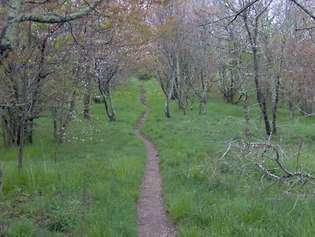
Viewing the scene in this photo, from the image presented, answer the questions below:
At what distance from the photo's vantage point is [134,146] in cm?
1725

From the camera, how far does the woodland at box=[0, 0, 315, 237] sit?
6.86 meters

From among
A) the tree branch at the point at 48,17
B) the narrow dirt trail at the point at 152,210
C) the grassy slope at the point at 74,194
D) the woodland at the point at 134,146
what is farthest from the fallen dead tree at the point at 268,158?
the tree branch at the point at 48,17

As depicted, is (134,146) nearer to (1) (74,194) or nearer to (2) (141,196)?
(2) (141,196)

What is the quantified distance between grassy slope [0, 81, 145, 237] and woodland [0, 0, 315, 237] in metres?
0.03

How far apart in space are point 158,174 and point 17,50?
4877mm

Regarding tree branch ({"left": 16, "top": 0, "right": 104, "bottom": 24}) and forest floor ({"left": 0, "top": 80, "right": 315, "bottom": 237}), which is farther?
forest floor ({"left": 0, "top": 80, "right": 315, "bottom": 237})

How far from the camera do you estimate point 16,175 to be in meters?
10.6

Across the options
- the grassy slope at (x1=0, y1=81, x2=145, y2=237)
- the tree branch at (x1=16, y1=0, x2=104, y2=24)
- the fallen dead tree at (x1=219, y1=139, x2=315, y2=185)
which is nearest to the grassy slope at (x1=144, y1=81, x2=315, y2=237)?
the fallen dead tree at (x1=219, y1=139, x2=315, y2=185)

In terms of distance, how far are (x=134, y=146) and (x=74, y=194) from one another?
811 cm

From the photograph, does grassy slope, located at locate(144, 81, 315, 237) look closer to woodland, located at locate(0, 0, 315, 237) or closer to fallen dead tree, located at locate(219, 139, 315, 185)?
woodland, located at locate(0, 0, 315, 237)

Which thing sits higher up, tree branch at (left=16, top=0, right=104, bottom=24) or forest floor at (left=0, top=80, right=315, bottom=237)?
tree branch at (left=16, top=0, right=104, bottom=24)

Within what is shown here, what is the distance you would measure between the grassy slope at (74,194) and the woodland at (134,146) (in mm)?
30

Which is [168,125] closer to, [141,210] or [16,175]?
[16,175]

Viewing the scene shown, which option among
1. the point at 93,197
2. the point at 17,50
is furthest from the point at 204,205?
the point at 17,50
